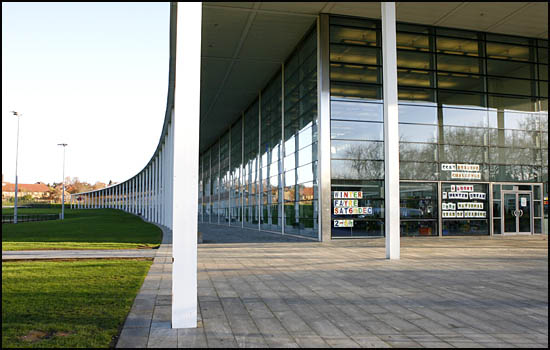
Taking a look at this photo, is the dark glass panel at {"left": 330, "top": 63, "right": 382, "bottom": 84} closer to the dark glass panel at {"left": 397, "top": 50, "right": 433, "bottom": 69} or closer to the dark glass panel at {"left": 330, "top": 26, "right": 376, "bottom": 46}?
the dark glass panel at {"left": 330, "top": 26, "right": 376, "bottom": 46}

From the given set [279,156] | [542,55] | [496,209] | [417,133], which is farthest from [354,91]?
[542,55]

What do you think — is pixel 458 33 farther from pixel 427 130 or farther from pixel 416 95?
pixel 427 130

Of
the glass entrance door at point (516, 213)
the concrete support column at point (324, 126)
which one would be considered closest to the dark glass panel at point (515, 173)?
the glass entrance door at point (516, 213)

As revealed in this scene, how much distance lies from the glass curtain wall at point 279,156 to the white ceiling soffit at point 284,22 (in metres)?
1.27

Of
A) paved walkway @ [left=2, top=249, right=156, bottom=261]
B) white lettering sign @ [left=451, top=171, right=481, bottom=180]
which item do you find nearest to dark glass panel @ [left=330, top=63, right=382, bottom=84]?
white lettering sign @ [left=451, top=171, right=481, bottom=180]

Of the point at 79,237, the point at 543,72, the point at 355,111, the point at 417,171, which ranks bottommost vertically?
the point at 79,237

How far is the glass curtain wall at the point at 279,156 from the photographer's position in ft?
70.1

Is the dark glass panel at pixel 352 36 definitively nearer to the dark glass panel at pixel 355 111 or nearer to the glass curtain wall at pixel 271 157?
the dark glass panel at pixel 355 111

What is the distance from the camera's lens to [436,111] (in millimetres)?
21344

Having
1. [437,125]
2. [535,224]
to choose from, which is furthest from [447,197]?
[535,224]

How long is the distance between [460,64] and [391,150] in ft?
38.5

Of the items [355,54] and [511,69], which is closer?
[355,54]

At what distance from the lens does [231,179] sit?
136ft

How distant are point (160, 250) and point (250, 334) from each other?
10.6m
